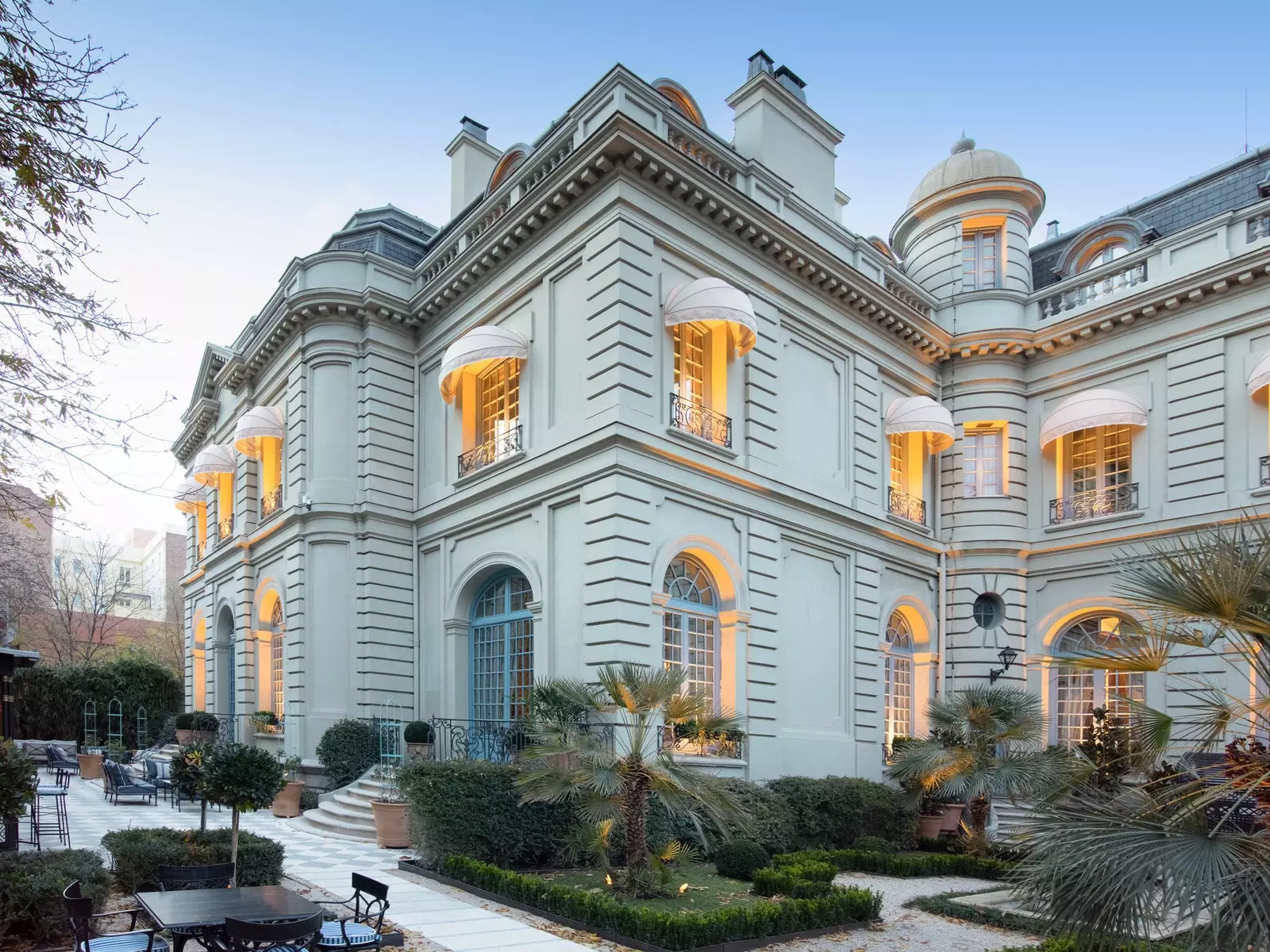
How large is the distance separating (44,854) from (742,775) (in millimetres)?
10730

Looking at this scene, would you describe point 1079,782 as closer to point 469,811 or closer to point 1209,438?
point 469,811

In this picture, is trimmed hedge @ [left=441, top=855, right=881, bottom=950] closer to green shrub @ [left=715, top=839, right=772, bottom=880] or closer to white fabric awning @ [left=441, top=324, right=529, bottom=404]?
green shrub @ [left=715, top=839, right=772, bottom=880]

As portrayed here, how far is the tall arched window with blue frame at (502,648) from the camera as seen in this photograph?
18391 mm

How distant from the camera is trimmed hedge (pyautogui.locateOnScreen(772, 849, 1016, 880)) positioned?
14.9 metres

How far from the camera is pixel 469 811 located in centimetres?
1291

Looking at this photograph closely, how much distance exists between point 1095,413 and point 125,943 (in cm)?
2038

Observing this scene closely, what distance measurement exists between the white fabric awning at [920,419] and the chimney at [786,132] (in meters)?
4.82

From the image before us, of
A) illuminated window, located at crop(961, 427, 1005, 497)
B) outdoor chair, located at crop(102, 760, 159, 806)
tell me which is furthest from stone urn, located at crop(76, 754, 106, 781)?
illuminated window, located at crop(961, 427, 1005, 497)

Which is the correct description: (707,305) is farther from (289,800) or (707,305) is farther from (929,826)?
(289,800)

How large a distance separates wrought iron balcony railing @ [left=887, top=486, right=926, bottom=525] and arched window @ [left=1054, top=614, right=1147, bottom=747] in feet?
14.2

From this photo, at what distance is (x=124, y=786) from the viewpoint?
2084 centimetres

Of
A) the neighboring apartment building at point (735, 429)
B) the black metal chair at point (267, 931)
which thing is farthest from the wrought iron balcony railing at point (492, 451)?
the black metal chair at point (267, 931)

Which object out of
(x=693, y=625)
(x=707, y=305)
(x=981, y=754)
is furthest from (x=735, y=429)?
(x=981, y=754)

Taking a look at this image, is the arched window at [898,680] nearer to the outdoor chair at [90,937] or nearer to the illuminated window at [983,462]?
the illuminated window at [983,462]
